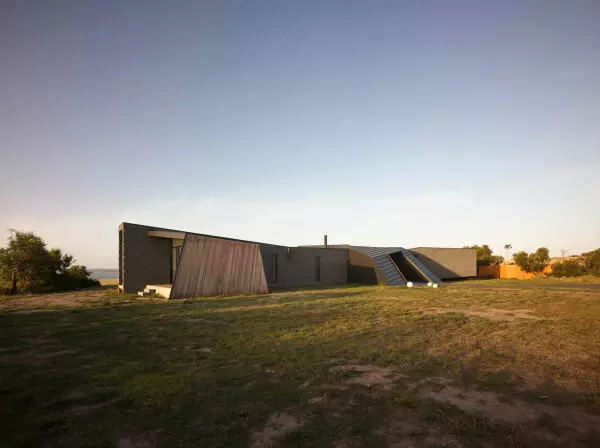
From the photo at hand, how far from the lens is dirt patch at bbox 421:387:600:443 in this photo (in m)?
3.01

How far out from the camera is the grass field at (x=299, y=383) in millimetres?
3025

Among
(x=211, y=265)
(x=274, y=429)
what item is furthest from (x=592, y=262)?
(x=274, y=429)

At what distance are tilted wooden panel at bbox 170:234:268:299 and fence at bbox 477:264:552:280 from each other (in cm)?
2915

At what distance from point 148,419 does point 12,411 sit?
1.55 m

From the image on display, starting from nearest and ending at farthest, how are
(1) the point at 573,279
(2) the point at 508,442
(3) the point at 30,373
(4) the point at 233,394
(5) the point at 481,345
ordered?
(2) the point at 508,442
(4) the point at 233,394
(3) the point at 30,373
(5) the point at 481,345
(1) the point at 573,279

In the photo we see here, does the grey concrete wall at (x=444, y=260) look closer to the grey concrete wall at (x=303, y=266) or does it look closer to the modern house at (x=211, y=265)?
the modern house at (x=211, y=265)

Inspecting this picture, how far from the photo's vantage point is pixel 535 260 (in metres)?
32.4

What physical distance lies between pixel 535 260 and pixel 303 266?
25019 mm

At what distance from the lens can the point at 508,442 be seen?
9.37 ft

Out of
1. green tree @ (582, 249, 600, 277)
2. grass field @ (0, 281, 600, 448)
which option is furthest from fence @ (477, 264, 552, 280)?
grass field @ (0, 281, 600, 448)

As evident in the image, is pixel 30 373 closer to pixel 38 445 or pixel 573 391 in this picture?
pixel 38 445

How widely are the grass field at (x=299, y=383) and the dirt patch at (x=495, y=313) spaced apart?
0.86 metres

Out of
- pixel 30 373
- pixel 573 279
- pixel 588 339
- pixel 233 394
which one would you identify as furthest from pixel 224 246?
pixel 573 279

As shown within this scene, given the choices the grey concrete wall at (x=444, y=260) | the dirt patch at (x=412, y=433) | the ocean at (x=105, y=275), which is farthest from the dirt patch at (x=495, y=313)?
the ocean at (x=105, y=275)
